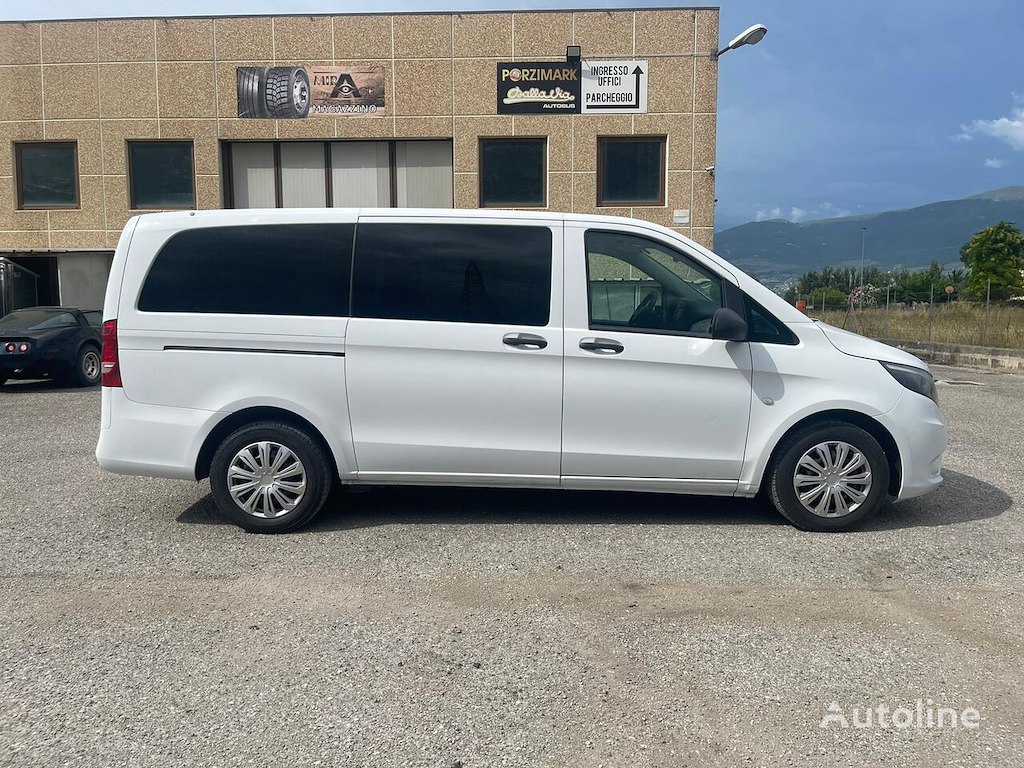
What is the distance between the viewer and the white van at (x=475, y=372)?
526cm

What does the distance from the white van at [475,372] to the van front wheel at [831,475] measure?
1 cm

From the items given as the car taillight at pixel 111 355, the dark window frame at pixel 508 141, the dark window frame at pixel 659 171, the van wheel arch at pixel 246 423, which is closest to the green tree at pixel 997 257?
the dark window frame at pixel 659 171

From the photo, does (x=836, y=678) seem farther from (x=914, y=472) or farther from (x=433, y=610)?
(x=914, y=472)

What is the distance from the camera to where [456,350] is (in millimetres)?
5242

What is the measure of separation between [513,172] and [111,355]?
1539cm

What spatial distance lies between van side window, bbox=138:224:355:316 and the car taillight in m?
0.23

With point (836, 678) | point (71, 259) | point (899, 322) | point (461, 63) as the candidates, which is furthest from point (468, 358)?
point (899, 322)

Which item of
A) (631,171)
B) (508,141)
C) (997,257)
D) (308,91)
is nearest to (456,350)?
(508,141)

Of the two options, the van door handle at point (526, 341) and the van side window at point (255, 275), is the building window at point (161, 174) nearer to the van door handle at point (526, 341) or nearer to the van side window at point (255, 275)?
the van side window at point (255, 275)

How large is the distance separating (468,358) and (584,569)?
4.89 ft

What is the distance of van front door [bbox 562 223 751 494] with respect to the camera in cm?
524

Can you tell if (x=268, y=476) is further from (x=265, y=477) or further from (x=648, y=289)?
(x=648, y=289)

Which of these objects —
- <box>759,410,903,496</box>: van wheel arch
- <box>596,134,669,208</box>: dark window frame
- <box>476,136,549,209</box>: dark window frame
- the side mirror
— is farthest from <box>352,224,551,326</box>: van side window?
<box>596,134,669,208</box>: dark window frame

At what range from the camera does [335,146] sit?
1997 cm
